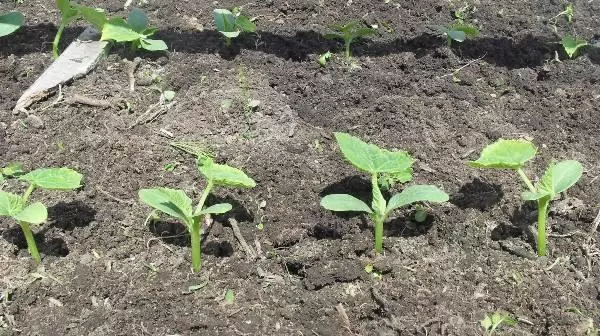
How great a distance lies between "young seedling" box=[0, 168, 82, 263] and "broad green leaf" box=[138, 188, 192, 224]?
0.24m

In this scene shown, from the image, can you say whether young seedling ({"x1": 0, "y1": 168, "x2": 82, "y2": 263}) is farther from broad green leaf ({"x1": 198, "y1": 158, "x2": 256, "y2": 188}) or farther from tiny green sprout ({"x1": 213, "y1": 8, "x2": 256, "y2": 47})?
tiny green sprout ({"x1": 213, "y1": 8, "x2": 256, "y2": 47})

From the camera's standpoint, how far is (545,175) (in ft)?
6.95

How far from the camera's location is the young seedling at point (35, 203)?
1966mm

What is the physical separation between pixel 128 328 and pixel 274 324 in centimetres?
42

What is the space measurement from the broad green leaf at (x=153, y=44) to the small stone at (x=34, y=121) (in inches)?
22.1

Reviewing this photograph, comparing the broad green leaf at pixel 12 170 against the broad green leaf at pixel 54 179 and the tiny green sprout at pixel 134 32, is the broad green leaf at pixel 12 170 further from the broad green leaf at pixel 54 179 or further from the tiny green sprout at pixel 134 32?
the tiny green sprout at pixel 134 32

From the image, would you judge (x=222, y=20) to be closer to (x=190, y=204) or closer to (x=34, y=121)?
(x=34, y=121)

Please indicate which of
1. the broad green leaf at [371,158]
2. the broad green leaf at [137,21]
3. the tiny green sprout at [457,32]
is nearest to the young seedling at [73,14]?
the broad green leaf at [137,21]

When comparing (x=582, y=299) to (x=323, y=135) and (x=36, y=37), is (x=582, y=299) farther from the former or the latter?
(x=36, y=37)

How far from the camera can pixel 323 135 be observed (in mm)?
2643

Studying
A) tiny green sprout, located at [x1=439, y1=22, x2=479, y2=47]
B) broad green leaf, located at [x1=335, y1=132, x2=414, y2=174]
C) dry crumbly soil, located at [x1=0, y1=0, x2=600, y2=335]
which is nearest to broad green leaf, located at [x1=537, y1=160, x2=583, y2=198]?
dry crumbly soil, located at [x1=0, y1=0, x2=600, y2=335]

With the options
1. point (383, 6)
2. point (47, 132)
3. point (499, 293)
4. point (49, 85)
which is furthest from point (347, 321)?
point (383, 6)

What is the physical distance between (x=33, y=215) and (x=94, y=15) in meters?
1.28

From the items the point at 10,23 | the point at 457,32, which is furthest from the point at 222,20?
the point at 457,32
